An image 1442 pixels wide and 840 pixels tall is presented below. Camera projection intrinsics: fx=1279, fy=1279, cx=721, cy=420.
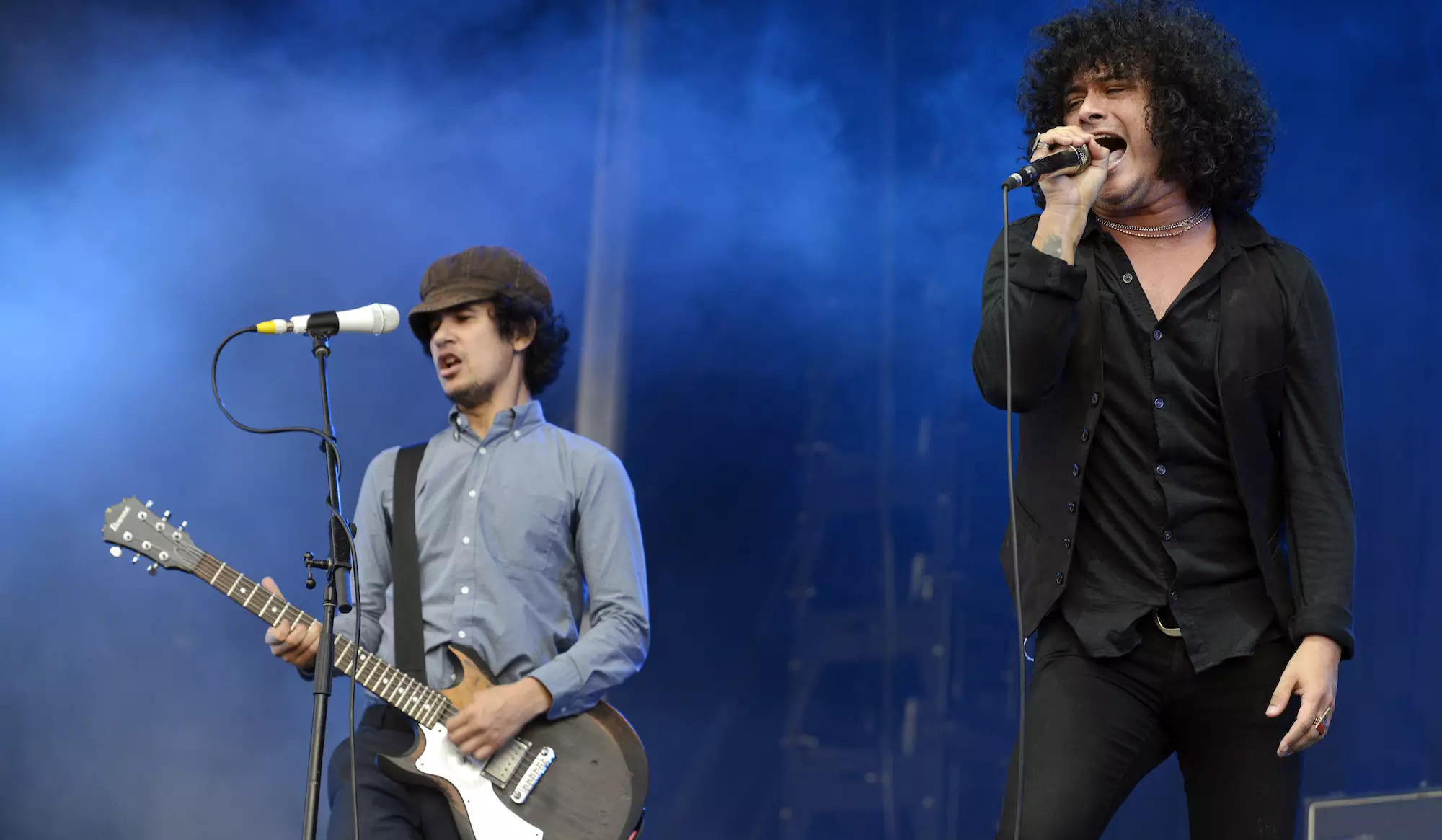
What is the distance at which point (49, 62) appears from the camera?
3973 mm

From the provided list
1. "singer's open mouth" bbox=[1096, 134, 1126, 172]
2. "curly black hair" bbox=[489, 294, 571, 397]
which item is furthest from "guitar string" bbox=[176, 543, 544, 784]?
"singer's open mouth" bbox=[1096, 134, 1126, 172]

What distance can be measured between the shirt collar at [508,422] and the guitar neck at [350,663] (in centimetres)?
63

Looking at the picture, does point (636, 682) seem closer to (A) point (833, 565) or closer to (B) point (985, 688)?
(A) point (833, 565)

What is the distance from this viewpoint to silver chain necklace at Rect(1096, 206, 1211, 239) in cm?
218

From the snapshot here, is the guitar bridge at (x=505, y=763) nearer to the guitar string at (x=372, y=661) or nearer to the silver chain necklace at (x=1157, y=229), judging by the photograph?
the guitar string at (x=372, y=661)

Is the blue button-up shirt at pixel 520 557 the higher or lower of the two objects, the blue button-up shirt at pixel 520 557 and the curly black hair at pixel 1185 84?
the lower

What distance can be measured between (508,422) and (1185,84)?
5.83ft

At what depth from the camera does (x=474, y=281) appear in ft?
10.9

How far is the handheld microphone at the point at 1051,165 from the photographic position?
1907mm

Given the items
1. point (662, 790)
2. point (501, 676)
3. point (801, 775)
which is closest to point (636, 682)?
point (662, 790)

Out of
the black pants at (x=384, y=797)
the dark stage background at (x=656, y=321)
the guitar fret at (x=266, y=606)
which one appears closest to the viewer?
the black pants at (x=384, y=797)

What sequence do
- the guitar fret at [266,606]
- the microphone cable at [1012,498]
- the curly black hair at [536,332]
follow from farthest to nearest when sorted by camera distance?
the curly black hair at [536,332] < the guitar fret at [266,606] < the microphone cable at [1012,498]

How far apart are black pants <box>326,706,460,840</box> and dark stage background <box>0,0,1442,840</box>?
1353mm

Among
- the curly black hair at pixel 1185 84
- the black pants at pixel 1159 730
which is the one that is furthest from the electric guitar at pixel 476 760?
the curly black hair at pixel 1185 84
